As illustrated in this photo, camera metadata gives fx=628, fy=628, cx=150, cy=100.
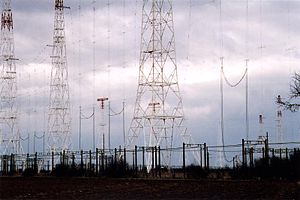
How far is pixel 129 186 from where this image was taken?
109 ft

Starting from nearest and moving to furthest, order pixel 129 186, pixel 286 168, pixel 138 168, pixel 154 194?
pixel 154 194
pixel 129 186
pixel 286 168
pixel 138 168

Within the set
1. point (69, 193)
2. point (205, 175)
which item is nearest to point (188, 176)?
point (205, 175)

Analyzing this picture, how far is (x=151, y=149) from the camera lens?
47031 millimetres

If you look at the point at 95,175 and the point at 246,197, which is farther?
the point at 95,175

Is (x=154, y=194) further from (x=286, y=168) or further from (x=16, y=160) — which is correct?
(x=16, y=160)

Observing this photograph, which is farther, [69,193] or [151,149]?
[151,149]

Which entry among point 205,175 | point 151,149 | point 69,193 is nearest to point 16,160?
point 151,149

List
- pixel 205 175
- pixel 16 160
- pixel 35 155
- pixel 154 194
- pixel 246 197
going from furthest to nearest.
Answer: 1. pixel 16 160
2. pixel 35 155
3. pixel 205 175
4. pixel 154 194
5. pixel 246 197

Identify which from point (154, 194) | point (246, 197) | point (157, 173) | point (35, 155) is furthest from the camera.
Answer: point (35, 155)

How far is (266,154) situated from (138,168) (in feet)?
47.4

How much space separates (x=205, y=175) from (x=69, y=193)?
1632 centimetres

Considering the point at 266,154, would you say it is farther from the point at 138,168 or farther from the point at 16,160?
the point at 16,160

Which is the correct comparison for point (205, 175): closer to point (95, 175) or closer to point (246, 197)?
point (95, 175)

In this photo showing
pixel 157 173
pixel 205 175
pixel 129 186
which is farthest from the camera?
pixel 157 173
